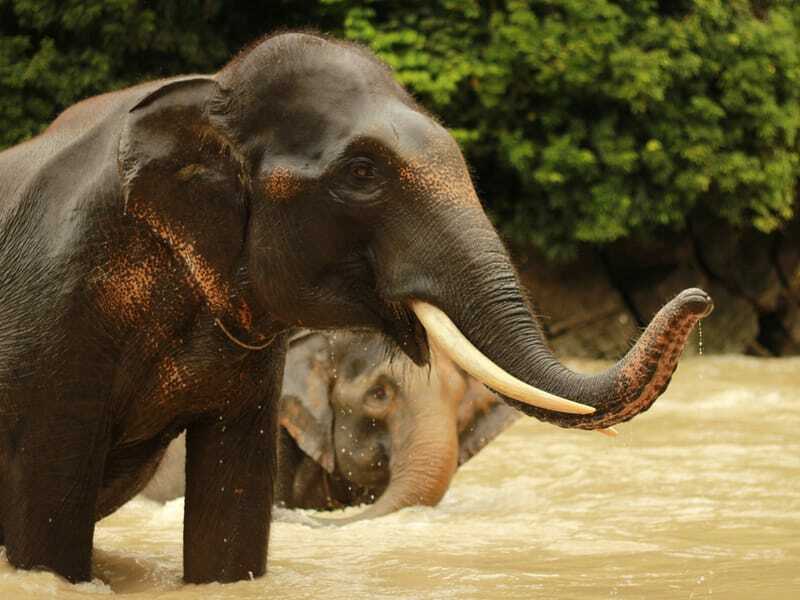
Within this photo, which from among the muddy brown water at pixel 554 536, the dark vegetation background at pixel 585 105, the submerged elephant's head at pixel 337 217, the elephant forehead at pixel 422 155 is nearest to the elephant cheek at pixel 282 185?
the submerged elephant's head at pixel 337 217

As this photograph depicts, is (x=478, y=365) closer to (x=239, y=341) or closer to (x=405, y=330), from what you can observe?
(x=405, y=330)

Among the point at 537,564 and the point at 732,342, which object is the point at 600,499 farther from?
the point at 732,342

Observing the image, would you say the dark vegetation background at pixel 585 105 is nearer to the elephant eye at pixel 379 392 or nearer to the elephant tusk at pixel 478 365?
the elephant eye at pixel 379 392

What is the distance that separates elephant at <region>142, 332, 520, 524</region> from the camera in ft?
26.2

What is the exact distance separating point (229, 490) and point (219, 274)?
81 cm

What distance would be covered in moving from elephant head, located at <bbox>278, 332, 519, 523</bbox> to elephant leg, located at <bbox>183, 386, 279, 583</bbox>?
8.90 ft

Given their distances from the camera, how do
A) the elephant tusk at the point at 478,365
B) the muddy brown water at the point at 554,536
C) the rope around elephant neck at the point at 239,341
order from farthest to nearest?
the muddy brown water at the point at 554,536 → the rope around elephant neck at the point at 239,341 → the elephant tusk at the point at 478,365

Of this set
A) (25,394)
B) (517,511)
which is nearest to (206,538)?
(25,394)

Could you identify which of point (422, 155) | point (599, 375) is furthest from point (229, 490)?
point (599, 375)

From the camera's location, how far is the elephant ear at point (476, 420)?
26.8 ft

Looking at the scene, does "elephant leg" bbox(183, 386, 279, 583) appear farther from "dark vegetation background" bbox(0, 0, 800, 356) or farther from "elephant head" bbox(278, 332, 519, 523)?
"dark vegetation background" bbox(0, 0, 800, 356)

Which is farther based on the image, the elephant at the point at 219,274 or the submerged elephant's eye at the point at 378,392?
the submerged elephant's eye at the point at 378,392

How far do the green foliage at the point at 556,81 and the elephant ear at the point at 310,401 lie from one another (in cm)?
876

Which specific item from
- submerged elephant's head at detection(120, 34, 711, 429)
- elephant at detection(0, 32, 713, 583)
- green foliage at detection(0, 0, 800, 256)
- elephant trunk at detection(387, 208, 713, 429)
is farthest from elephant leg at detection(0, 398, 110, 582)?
green foliage at detection(0, 0, 800, 256)
